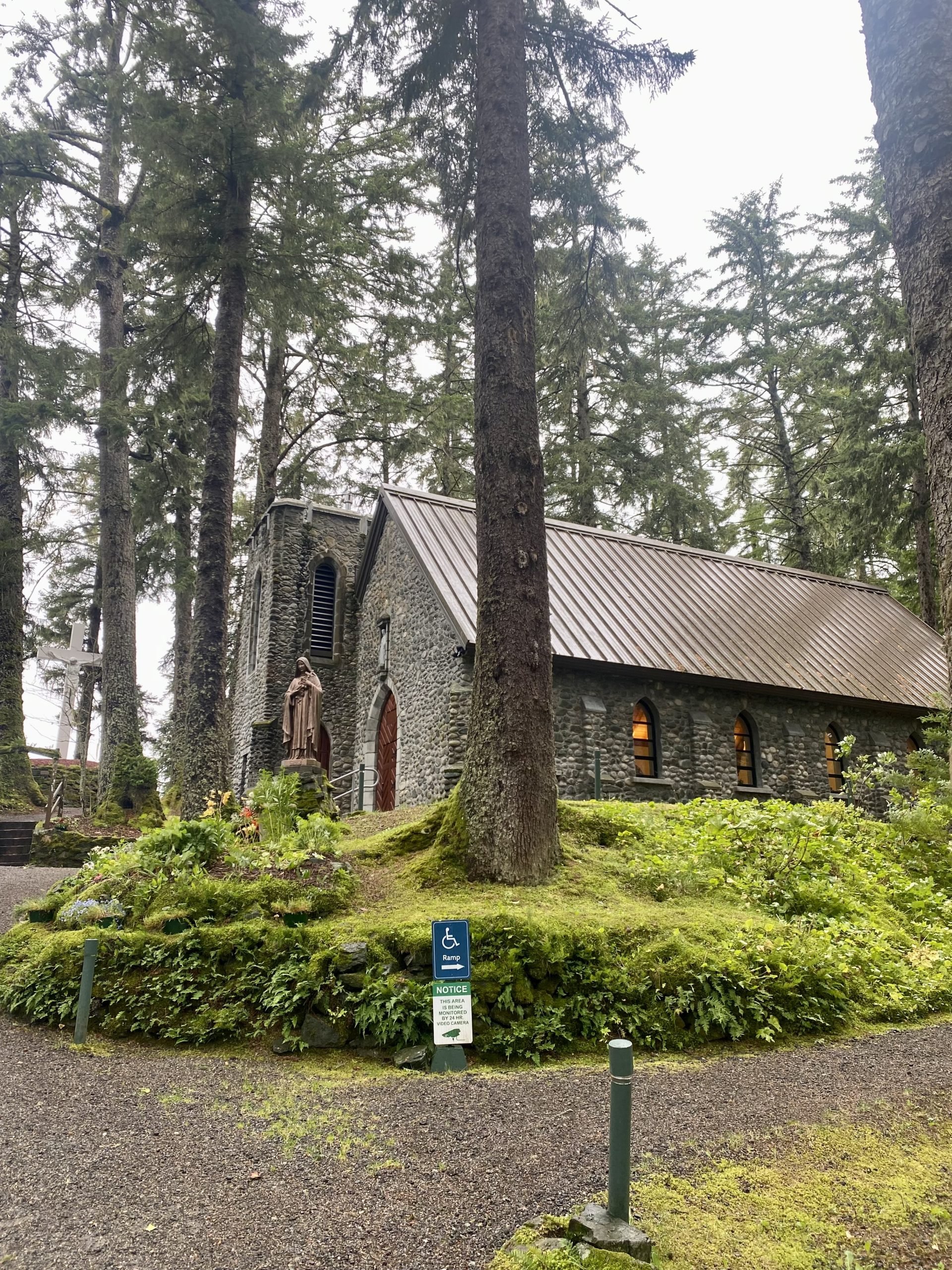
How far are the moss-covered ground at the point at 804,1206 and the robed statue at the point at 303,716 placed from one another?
9.10 m

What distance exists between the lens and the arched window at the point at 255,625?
877 inches

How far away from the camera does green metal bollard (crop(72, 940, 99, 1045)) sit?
19.3 ft

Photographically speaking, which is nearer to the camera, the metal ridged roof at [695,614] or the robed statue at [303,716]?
the robed statue at [303,716]

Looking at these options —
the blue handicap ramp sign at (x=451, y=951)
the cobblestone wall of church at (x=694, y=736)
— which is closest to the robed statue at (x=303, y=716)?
the cobblestone wall of church at (x=694, y=736)

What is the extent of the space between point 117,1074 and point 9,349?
1774cm

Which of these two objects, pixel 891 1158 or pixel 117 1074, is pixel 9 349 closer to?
pixel 117 1074

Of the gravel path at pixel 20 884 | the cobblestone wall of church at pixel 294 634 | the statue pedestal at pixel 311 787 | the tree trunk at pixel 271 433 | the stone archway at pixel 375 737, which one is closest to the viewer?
the gravel path at pixel 20 884

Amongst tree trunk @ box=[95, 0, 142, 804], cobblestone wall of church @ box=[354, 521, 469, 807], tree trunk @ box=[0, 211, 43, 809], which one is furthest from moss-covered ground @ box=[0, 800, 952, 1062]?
tree trunk @ box=[0, 211, 43, 809]

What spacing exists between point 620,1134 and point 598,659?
466 inches

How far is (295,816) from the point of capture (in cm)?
935

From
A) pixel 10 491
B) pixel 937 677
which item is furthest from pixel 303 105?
pixel 937 677

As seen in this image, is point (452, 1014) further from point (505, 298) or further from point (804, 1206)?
point (505, 298)

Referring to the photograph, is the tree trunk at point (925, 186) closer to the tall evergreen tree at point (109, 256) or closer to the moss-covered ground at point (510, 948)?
the moss-covered ground at point (510, 948)

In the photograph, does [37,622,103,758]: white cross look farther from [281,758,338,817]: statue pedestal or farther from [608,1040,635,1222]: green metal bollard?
[608,1040,635,1222]: green metal bollard
